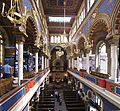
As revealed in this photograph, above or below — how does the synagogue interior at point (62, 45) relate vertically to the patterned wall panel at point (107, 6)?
below

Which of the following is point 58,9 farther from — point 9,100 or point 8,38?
point 9,100

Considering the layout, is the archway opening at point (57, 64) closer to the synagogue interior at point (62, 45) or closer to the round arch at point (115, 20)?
the synagogue interior at point (62, 45)

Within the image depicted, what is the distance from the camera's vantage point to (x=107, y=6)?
10.8m

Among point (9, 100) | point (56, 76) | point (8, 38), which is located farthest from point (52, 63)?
point (9, 100)

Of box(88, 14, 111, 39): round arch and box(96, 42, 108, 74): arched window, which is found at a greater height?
box(88, 14, 111, 39): round arch

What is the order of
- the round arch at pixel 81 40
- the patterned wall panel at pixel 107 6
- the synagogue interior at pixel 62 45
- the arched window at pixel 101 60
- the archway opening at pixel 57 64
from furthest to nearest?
the archway opening at pixel 57 64 → the arched window at pixel 101 60 → the round arch at pixel 81 40 → the patterned wall panel at pixel 107 6 → the synagogue interior at pixel 62 45

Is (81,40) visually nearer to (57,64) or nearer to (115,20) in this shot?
(115,20)

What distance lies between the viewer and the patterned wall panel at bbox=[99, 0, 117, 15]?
387 inches

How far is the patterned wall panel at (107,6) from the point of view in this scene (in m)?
9.82

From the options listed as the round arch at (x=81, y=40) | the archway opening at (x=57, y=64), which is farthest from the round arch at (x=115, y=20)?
the archway opening at (x=57, y=64)

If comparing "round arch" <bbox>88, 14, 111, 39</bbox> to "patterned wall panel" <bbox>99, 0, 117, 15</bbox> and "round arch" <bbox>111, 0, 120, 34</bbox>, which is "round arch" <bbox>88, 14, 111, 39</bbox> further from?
"round arch" <bbox>111, 0, 120, 34</bbox>

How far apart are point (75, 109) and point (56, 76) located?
2381 centimetres

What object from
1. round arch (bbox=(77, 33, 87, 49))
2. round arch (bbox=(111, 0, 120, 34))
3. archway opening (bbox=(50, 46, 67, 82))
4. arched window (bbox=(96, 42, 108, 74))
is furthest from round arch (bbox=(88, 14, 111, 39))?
archway opening (bbox=(50, 46, 67, 82))

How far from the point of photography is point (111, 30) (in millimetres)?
9891
